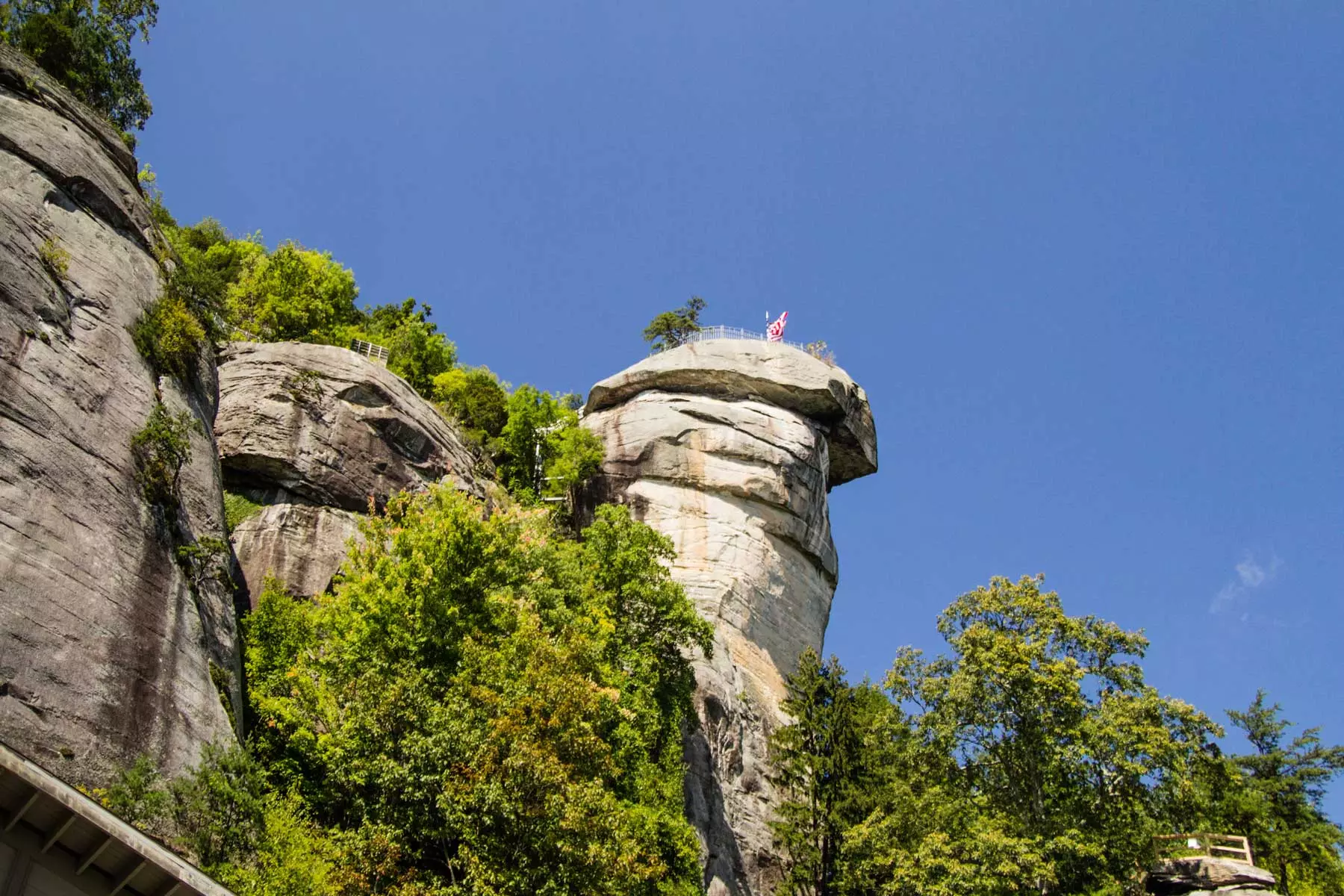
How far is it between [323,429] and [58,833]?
1970cm

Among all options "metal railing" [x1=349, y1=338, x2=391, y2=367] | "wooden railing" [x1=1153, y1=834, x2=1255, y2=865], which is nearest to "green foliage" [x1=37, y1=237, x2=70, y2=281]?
"metal railing" [x1=349, y1=338, x2=391, y2=367]

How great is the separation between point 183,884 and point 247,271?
40620 millimetres

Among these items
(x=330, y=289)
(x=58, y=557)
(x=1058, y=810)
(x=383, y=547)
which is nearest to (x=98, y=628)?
(x=58, y=557)

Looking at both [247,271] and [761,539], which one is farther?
[247,271]

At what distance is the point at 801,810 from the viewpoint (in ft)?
103

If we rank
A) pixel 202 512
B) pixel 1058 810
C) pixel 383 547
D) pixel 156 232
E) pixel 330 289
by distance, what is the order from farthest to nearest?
pixel 330 289
pixel 1058 810
pixel 156 232
pixel 383 547
pixel 202 512

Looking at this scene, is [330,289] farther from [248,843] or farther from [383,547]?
[248,843]

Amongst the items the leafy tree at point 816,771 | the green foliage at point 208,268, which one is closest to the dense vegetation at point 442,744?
the leafy tree at point 816,771

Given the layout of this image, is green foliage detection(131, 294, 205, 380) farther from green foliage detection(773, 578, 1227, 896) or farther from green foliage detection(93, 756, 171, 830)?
green foliage detection(773, 578, 1227, 896)

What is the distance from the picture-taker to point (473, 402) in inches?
1820

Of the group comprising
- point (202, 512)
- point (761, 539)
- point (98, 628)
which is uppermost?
point (761, 539)

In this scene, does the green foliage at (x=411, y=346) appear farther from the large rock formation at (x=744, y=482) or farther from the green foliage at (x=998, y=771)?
the green foliage at (x=998, y=771)

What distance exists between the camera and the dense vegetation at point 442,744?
18766mm

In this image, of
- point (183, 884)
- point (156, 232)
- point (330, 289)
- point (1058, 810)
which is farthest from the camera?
point (330, 289)
